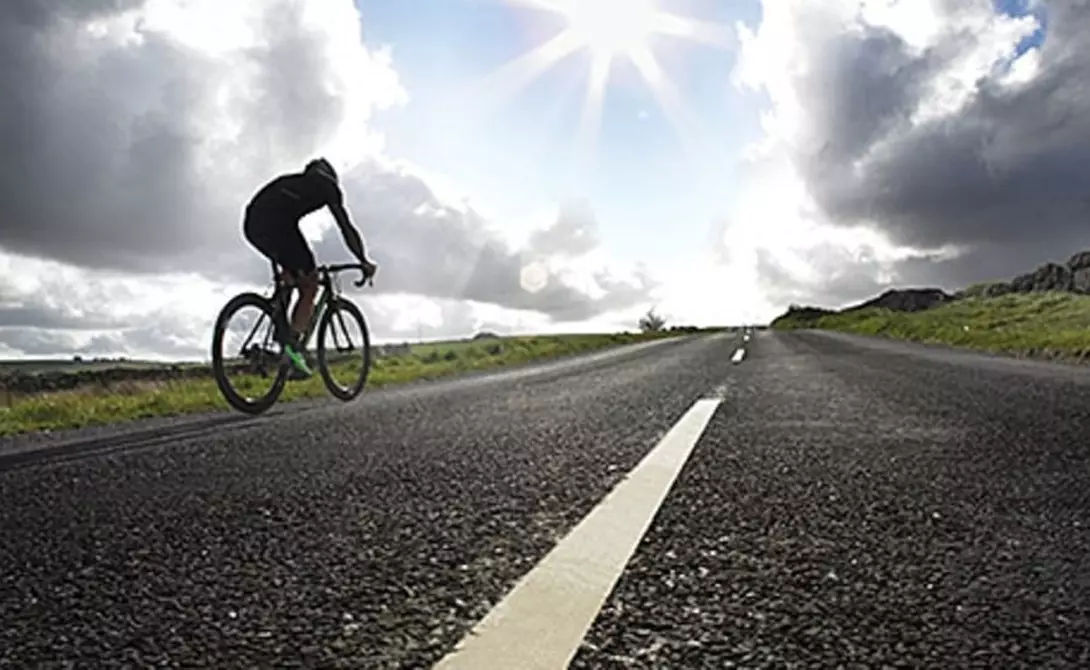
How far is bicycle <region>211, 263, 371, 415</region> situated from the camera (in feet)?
23.0

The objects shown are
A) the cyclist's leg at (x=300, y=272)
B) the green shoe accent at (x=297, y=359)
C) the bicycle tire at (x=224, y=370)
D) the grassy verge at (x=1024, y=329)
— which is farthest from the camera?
the grassy verge at (x=1024, y=329)

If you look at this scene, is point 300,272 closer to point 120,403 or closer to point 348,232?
point 348,232

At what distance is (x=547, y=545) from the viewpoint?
2150 mm

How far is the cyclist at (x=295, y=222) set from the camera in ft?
23.5

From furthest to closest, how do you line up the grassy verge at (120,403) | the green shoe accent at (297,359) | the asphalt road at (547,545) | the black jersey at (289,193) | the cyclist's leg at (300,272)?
1. the grassy verge at (120,403)
2. the green shoe accent at (297,359)
3. the cyclist's leg at (300,272)
4. the black jersey at (289,193)
5. the asphalt road at (547,545)

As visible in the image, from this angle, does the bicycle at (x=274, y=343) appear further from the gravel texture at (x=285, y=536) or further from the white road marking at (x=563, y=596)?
the white road marking at (x=563, y=596)

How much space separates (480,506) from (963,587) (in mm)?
1318

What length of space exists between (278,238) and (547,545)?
562 cm

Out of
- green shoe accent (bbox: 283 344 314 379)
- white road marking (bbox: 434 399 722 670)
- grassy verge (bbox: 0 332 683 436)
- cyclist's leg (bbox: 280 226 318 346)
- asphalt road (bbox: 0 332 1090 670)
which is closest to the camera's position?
white road marking (bbox: 434 399 722 670)

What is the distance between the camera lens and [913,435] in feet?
13.9

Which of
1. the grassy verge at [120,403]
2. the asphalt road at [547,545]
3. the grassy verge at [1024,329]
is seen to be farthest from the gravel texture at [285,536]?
the grassy verge at [1024,329]

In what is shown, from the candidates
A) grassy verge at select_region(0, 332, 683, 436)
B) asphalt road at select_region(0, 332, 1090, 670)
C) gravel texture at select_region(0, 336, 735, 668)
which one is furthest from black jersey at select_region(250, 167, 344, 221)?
asphalt road at select_region(0, 332, 1090, 670)

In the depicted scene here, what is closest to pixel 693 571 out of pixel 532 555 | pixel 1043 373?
pixel 532 555

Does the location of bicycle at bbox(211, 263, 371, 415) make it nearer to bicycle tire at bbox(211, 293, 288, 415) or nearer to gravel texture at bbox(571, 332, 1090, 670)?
bicycle tire at bbox(211, 293, 288, 415)
